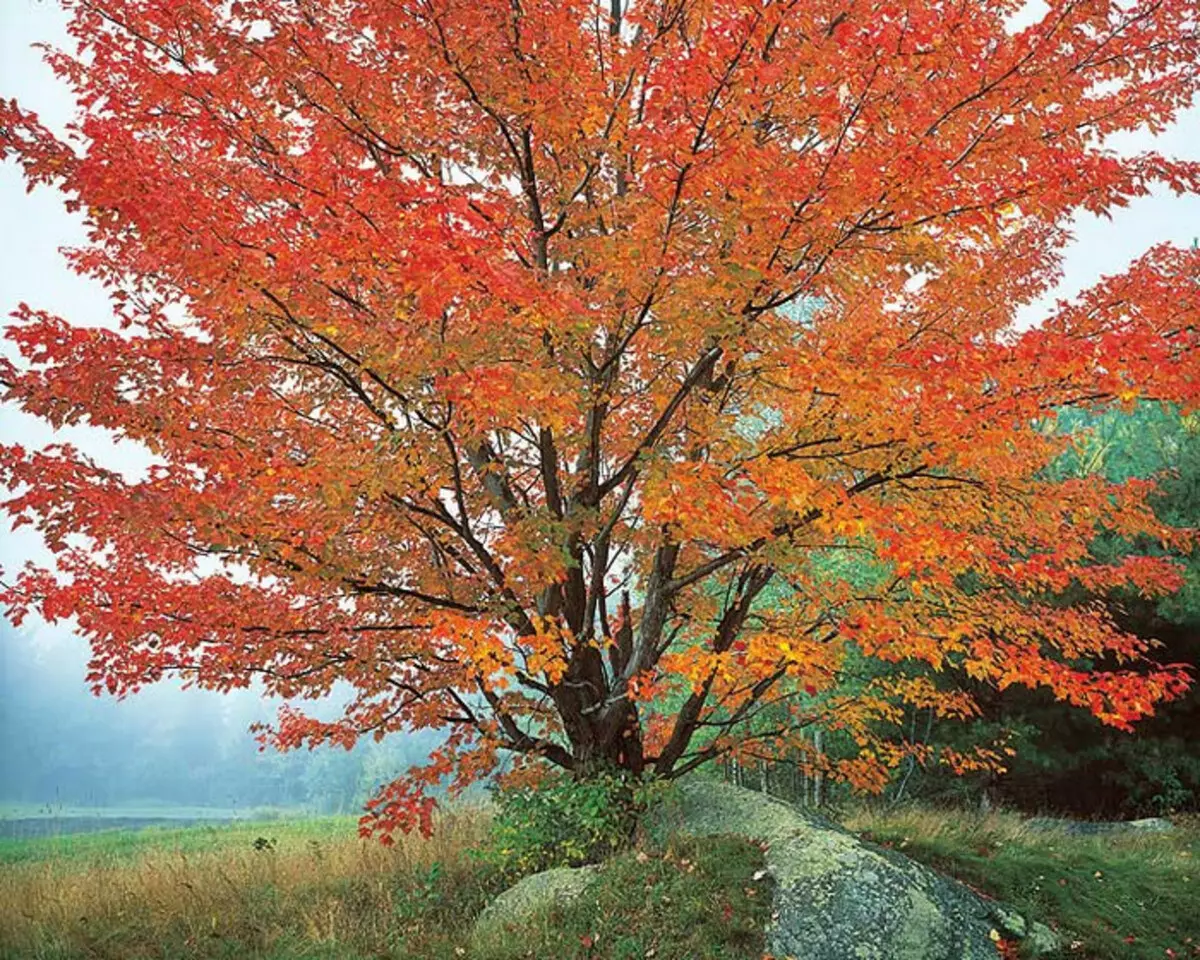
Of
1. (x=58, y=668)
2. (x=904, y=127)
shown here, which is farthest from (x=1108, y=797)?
(x=58, y=668)

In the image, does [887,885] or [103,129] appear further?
[887,885]

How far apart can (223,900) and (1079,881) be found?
7.22 metres

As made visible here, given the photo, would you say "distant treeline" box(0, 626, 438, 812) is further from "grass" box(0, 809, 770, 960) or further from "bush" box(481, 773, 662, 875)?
"bush" box(481, 773, 662, 875)

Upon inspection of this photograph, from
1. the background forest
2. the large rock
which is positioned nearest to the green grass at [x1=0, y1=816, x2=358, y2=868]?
the background forest

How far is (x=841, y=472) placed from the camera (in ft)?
22.8

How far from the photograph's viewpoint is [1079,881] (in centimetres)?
738

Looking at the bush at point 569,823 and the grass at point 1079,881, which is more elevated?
the bush at point 569,823

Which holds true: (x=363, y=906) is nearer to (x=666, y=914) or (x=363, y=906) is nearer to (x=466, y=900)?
(x=466, y=900)

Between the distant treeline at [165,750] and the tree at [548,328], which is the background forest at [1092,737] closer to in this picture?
the tree at [548,328]

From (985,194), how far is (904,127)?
0.63 metres

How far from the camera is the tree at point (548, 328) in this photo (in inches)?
199

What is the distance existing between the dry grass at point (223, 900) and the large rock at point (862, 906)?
109 inches

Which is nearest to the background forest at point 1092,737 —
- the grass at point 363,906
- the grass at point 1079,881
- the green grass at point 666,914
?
the grass at point 363,906

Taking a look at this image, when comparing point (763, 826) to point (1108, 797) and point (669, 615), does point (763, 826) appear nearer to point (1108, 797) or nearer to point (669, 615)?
point (669, 615)
